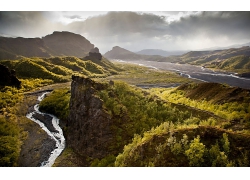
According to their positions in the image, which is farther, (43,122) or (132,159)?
(43,122)

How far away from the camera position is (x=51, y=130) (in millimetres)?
19203

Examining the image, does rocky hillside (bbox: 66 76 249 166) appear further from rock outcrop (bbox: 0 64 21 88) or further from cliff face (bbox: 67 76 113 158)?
rock outcrop (bbox: 0 64 21 88)

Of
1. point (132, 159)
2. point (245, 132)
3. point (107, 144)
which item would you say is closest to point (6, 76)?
point (107, 144)

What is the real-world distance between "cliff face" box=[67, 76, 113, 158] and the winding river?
126 cm

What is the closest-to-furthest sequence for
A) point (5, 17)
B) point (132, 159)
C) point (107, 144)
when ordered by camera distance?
point (132, 159)
point (5, 17)
point (107, 144)

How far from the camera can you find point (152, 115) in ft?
51.4

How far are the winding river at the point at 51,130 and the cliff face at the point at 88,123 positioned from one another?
4.12 feet

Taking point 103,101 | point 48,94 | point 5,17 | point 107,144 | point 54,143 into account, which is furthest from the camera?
point 48,94

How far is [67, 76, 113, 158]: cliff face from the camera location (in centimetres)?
1359

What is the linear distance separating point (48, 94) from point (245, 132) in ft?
69.7

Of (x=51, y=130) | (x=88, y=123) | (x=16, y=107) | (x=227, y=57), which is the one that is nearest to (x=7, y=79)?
(x=16, y=107)

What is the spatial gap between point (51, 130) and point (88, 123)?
21.7 feet

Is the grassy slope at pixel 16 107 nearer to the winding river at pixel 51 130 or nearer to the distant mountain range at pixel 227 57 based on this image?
the winding river at pixel 51 130

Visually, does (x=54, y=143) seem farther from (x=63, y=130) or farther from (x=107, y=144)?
(x=107, y=144)
